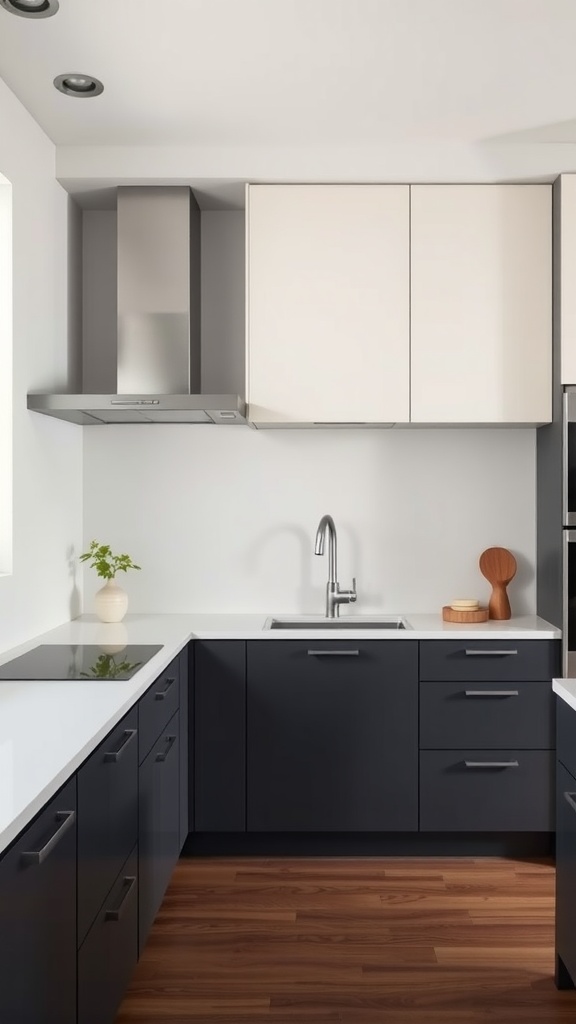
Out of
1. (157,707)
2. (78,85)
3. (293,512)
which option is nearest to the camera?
(157,707)

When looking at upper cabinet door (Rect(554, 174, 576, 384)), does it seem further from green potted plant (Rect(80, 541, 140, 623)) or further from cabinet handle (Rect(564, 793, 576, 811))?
green potted plant (Rect(80, 541, 140, 623))

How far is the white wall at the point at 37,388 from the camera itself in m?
2.85

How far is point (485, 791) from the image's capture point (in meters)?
3.23

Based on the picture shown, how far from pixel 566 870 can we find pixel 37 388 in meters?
2.23

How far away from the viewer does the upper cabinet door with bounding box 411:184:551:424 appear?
3340 millimetres

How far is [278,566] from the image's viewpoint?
3.71m

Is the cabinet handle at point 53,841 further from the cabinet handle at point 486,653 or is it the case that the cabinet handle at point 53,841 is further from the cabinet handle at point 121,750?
the cabinet handle at point 486,653

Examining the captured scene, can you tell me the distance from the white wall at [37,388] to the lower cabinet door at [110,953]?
93 centimetres

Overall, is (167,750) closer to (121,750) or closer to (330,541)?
(121,750)

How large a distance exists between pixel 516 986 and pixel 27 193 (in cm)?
287

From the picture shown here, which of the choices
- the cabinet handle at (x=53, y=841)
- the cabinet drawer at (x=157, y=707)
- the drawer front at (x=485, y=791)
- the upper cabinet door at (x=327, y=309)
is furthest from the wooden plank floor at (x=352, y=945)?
the upper cabinet door at (x=327, y=309)

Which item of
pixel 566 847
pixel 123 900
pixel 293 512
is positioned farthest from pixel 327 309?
pixel 123 900

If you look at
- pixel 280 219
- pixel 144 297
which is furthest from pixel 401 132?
pixel 144 297

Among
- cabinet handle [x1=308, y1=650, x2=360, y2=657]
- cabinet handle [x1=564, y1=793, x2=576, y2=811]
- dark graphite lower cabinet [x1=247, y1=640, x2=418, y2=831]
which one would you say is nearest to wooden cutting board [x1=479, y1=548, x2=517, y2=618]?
dark graphite lower cabinet [x1=247, y1=640, x2=418, y2=831]
